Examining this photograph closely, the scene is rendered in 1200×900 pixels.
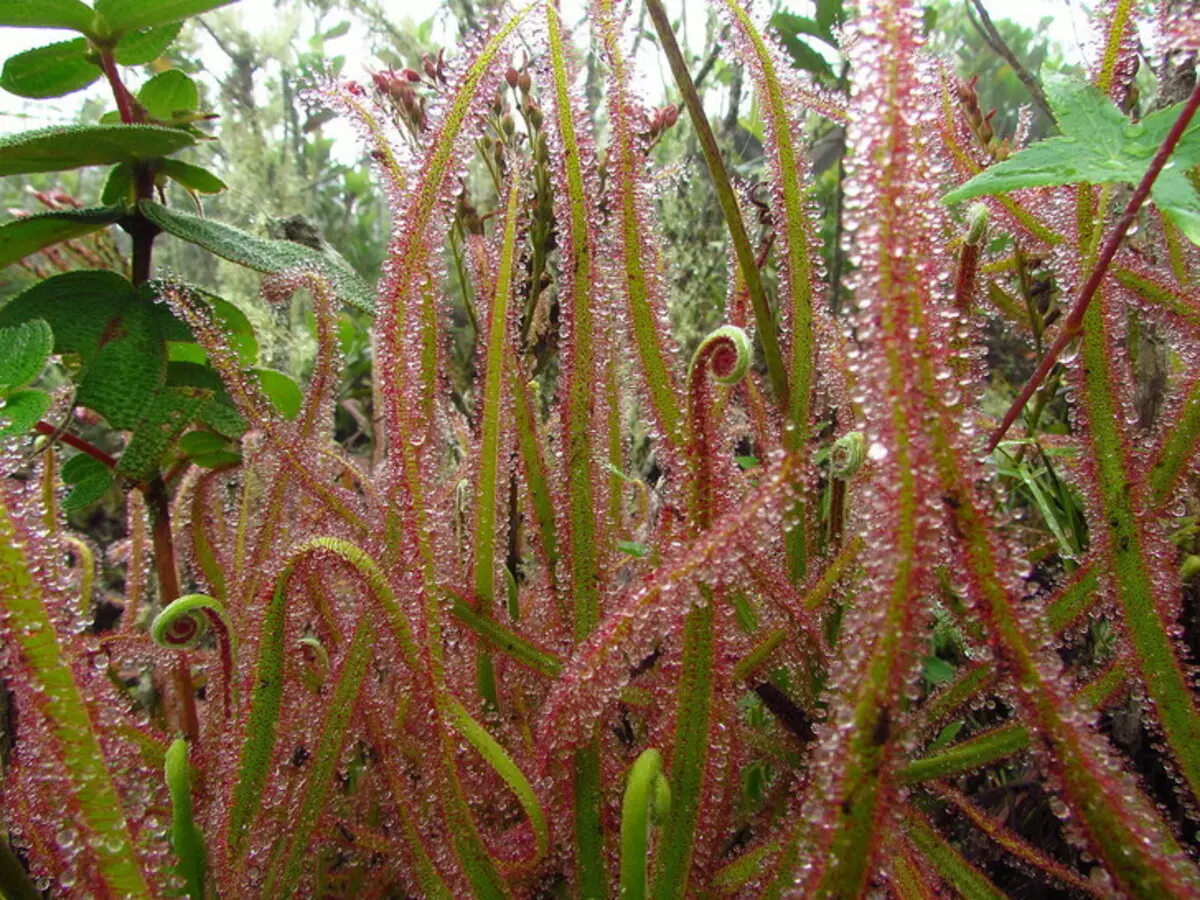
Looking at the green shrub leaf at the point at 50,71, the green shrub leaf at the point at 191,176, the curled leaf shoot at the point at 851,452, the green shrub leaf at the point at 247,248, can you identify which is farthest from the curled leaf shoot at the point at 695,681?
the green shrub leaf at the point at 50,71

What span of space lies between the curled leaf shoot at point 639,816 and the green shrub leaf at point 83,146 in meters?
0.76

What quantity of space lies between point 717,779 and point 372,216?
11.9 feet

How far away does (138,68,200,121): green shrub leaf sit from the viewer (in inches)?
38.1

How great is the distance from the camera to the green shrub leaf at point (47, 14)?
0.79m

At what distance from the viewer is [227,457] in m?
1.03

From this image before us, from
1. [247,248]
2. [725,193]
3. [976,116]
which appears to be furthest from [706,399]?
[976,116]

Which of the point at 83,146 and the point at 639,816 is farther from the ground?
the point at 83,146

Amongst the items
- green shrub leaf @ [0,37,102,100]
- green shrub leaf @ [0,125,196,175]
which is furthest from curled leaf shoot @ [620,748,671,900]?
green shrub leaf @ [0,37,102,100]

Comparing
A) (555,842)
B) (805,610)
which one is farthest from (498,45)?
(555,842)

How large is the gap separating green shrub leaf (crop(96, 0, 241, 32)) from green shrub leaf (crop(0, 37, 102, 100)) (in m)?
0.09

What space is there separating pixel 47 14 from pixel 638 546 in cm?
80

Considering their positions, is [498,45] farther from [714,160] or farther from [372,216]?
[372,216]

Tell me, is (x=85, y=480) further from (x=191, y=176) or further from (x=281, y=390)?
(x=191, y=176)

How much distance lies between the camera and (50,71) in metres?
0.92
